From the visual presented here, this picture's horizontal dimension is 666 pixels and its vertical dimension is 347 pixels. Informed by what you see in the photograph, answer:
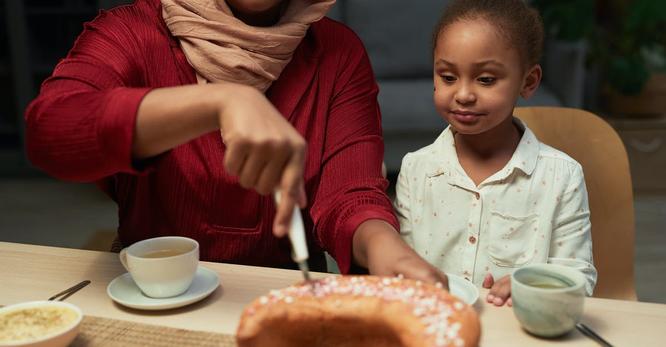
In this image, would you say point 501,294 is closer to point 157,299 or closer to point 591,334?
point 591,334

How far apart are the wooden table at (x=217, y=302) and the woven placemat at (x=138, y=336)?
0.02 meters

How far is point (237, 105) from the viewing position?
34.6 inches

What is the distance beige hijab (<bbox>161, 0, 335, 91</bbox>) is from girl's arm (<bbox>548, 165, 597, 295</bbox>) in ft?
2.01

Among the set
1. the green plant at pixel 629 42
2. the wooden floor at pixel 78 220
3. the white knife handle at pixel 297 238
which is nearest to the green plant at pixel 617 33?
the green plant at pixel 629 42

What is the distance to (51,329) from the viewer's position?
0.92 m

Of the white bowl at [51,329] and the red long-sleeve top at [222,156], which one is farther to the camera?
the red long-sleeve top at [222,156]

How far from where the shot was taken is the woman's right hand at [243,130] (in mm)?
840

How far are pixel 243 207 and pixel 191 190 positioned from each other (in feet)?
0.34

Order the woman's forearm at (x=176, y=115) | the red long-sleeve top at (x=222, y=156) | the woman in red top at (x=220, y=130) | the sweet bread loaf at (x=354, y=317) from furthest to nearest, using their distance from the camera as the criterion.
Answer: the red long-sleeve top at (x=222, y=156), the woman in red top at (x=220, y=130), the woman's forearm at (x=176, y=115), the sweet bread loaf at (x=354, y=317)

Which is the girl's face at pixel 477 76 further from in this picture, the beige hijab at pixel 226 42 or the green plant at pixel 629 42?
the green plant at pixel 629 42

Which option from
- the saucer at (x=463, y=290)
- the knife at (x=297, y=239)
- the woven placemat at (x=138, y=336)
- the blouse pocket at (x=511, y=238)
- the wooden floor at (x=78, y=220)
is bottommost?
the wooden floor at (x=78, y=220)

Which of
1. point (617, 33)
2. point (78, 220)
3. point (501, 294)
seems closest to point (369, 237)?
point (501, 294)

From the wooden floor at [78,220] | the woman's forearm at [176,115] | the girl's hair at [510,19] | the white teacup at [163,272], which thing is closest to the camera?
the woman's forearm at [176,115]

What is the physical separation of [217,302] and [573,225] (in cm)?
71
